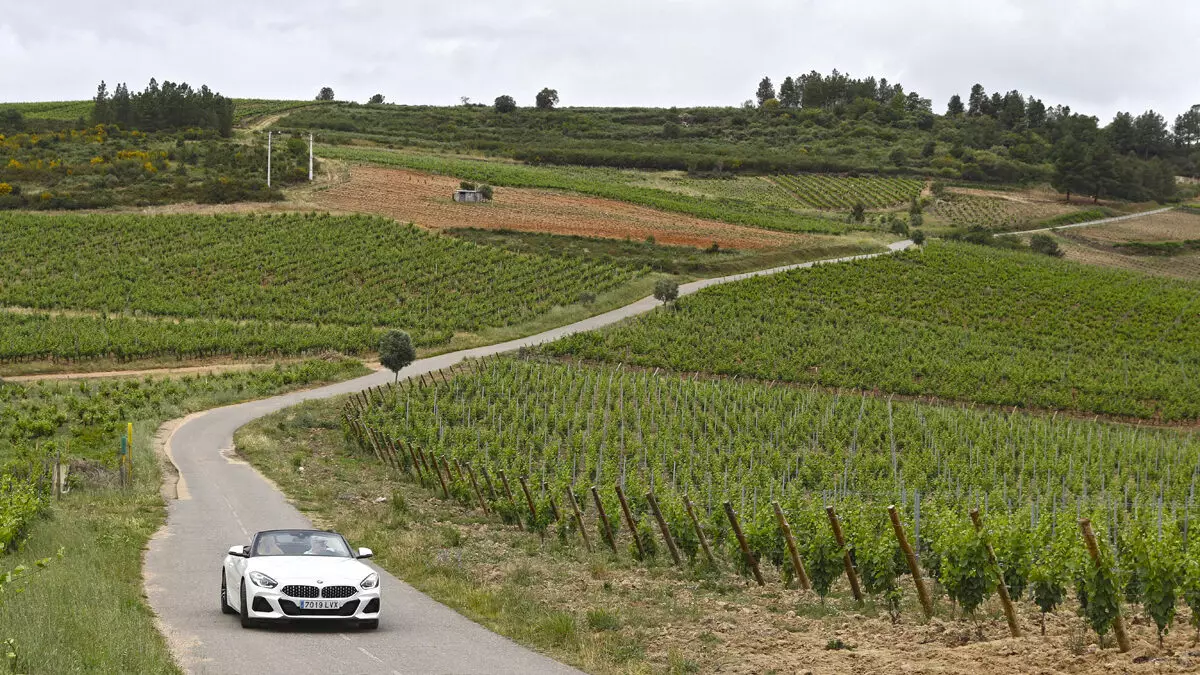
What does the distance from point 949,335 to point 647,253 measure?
2354 centimetres

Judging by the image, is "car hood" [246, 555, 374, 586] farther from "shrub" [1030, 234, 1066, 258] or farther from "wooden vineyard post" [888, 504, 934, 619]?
"shrub" [1030, 234, 1066, 258]

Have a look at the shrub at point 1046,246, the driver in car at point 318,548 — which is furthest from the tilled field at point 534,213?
the driver in car at point 318,548

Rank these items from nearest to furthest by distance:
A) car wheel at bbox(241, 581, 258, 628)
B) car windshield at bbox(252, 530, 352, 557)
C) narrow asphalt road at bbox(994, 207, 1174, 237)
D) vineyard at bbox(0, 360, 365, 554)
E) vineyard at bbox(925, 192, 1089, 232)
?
car wheel at bbox(241, 581, 258, 628), car windshield at bbox(252, 530, 352, 557), vineyard at bbox(0, 360, 365, 554), narrow asphalt road at bbox(994, 207, 1174, 237), vineyard at bbox(925, 192, 1089, 232)

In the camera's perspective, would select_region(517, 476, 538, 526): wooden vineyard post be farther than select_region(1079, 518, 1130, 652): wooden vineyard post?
Yes

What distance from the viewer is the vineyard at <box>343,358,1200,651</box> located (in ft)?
50.5

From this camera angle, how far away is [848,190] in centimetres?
13862

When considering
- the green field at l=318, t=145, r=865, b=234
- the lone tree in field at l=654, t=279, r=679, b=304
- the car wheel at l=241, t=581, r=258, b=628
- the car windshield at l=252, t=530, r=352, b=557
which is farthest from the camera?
the green field at l=318, t=145, r=865, b=234

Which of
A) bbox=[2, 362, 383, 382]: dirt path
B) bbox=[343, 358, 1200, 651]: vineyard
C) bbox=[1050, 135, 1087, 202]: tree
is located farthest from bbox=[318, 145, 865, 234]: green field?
bbox=[2, 362, 383, 382]: dirt path

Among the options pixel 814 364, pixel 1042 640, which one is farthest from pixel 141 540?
pixel 814 364

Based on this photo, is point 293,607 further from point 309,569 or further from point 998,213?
point 998,213

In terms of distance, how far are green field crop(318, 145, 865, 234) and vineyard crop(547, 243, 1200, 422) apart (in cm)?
1919

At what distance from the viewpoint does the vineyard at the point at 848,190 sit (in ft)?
430

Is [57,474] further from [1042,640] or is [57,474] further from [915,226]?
[915,226]

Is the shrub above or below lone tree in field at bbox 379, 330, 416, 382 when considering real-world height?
above
